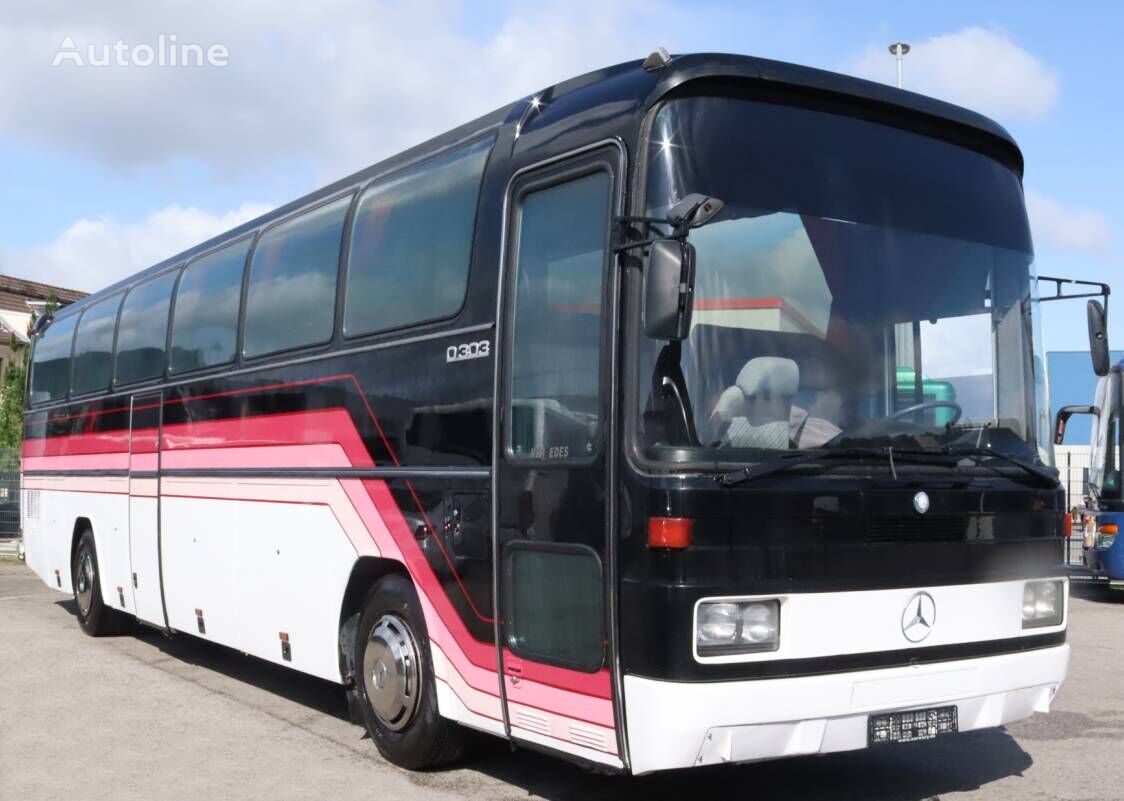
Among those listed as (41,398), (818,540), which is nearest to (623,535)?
(818,540)

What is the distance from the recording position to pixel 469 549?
650 cm

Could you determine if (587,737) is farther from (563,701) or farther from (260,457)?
(260,457)

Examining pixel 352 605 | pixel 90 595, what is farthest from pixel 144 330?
pixel 352 605

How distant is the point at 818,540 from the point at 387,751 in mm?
3136

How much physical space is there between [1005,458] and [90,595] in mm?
10080

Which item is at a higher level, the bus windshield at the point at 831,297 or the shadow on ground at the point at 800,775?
the bus windshield at the point at 831,297

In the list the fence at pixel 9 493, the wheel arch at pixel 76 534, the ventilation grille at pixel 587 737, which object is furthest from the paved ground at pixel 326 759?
the fence at pixel 9 493

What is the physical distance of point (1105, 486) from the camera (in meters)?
17.2

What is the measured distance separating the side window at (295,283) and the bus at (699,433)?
2.16 ft

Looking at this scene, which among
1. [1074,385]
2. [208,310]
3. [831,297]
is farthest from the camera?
[1074,385]

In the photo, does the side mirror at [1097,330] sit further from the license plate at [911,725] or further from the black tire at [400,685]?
the black tire at [400,685]

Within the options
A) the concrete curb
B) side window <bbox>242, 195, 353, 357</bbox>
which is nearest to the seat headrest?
side window <bbox>242, 195, 353, 357</bbox>

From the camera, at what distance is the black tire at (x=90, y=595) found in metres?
13.0

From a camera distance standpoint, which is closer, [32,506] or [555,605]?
[555,605]
